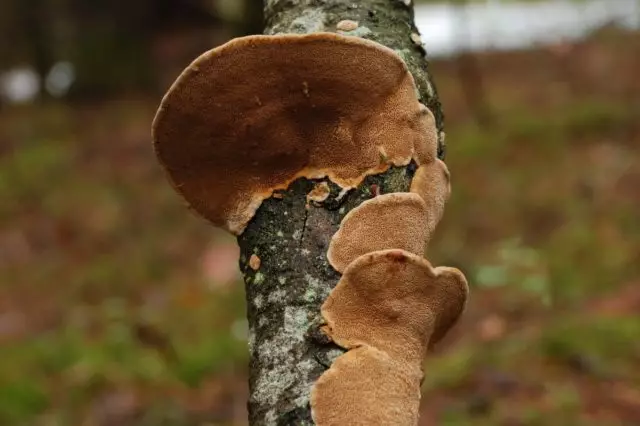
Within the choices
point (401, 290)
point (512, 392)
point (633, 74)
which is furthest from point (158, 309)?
point (633, 74)

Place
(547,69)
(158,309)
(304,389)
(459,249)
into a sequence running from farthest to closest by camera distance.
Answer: (547,69)
(459,249)
(158,309)
(304,389)

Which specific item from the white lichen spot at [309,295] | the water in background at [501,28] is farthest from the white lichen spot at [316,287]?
the water in background at [501,28]

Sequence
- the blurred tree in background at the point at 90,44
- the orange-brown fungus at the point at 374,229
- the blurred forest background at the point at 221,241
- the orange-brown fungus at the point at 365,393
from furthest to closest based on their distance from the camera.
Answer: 1. the blurred tree in background at the point at 90,44
2. the blurred forest background at the point at 221,241
3. the orange-brown fungus at the point at 374,229
4. the orange-brown fungus at the point at 365,393

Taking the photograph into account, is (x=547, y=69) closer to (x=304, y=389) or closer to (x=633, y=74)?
(x=633, y=74)

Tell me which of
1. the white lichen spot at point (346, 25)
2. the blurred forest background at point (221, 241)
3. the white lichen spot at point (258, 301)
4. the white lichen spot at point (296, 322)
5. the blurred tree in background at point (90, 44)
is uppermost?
the blurred tree in background at point (90, 44)

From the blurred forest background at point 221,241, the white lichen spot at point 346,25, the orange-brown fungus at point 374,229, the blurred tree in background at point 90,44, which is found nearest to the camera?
the orange-brown fungus at point 374,229

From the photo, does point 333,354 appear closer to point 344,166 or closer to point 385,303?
point 385,303

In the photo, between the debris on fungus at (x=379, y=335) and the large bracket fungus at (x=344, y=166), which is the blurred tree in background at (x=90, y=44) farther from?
the debris on fungus at (x=379, y=335)
